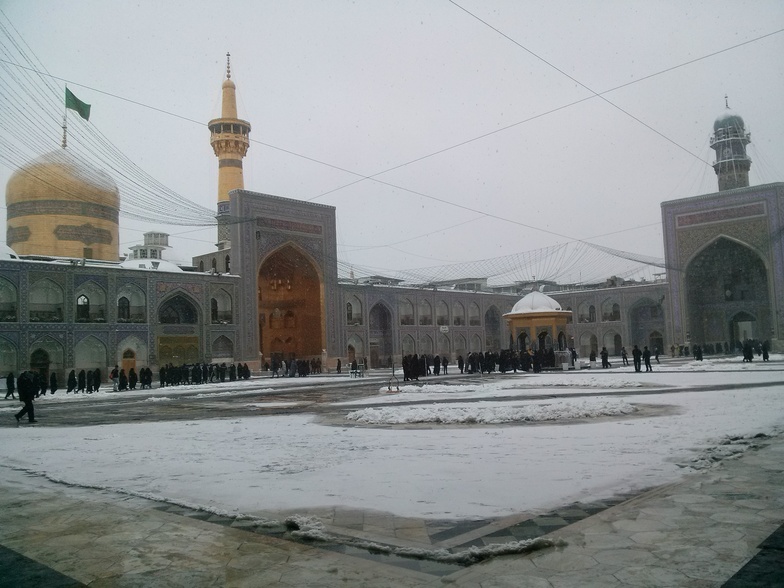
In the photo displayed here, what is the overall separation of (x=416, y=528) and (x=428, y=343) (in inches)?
1735

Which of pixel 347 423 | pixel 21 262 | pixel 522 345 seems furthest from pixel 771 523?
pixel 21 262

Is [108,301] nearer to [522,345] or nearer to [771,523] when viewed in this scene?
[522,345]

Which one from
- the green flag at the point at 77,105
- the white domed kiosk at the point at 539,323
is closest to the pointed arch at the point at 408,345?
the white domed kiosk at the point at 539,323

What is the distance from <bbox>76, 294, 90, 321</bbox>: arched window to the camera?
30.2 metres

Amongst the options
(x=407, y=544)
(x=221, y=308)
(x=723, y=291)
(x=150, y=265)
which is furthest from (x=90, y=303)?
(x=723, y=291)

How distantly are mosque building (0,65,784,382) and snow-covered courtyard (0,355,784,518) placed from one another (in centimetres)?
2062

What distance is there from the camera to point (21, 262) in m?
28.4

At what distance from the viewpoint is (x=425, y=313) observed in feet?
158

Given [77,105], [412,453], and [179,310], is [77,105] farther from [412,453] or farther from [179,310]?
[179,310]

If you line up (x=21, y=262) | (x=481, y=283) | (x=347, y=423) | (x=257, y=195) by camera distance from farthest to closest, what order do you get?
1. (x=481, y=283)
2. (x=257, y=195)
3. (x=21, y=262)
4. (x=347, y=423)

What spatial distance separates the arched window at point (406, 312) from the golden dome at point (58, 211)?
2027 cm

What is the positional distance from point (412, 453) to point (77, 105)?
343 inches

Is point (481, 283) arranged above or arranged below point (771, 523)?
above

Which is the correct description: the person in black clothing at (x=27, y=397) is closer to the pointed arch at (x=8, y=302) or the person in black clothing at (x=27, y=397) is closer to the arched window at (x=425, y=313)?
the pointed arch at (x=8, y=302)
